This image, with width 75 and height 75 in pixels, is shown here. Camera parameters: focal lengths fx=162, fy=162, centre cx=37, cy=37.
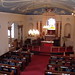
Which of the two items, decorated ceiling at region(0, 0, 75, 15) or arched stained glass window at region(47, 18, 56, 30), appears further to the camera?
arched stained glass window at region(47, 18, 56, 30)

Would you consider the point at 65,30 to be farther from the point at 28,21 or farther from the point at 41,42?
the point at 28,21

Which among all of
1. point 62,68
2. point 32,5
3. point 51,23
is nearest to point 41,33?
point 51,23

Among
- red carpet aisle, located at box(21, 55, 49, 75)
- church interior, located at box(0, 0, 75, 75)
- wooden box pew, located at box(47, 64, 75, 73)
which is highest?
church interior, located at box(0, 0, 75, 75)

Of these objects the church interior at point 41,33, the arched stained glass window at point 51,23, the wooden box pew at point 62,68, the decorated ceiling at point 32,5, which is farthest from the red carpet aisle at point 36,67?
the arched stained glass window at point 51,23

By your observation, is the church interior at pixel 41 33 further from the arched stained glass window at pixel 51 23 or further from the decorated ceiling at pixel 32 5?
the decorated ceiling at pixel 32 5

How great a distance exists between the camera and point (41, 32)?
23.8 m

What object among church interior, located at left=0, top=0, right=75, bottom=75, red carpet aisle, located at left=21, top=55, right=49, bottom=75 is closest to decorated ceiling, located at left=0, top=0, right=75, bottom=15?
church interior, located at left=0, top=0, right=75, bottom=75

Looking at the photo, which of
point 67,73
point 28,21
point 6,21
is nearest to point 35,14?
point 28,21

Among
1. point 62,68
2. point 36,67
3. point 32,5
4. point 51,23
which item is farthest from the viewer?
point 51,23

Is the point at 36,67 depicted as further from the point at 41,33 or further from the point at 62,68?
the point at 41,33

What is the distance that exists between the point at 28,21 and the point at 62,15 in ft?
14.8

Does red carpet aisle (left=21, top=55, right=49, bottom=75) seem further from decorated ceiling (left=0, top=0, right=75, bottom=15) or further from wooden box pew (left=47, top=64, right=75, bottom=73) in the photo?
decorated ceiling (left=0, top=0, right=75, bottom=15)

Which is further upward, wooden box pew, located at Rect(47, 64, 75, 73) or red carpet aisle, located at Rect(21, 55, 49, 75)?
wooden box pew, located at Rect(47, 64, 75, 73)

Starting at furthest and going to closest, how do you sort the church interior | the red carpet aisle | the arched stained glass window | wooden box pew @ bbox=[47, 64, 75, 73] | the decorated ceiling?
the arched stained glass window → the church interior → the red carpet aisle → wooden box pew @ bbox=[47, 64, 75, 73] → the decorated ceiling
